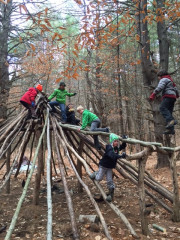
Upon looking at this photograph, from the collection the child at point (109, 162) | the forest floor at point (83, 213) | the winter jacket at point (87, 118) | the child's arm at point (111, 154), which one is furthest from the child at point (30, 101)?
the child's arm at point (111, 154)

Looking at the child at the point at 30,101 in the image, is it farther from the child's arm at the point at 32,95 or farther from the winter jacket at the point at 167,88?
the winter jacket at the point at 167,88

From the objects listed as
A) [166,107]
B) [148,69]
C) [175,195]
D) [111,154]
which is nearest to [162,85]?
[166,107]

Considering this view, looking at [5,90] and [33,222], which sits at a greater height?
[5,90]

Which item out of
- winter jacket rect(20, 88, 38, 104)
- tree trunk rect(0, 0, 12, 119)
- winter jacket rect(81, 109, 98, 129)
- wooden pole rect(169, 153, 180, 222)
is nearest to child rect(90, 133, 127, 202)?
winter jacket rect(81, 109, 98, 129)

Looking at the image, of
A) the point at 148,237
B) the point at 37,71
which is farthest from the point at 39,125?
the point at 37,71

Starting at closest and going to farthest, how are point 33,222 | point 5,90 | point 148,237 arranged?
point 148,237 → point 33,222 → point 5,90

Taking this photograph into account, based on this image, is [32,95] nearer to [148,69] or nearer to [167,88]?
[167,88]

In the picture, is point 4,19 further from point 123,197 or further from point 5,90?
point 123,197

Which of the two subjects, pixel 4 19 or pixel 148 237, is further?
pixel 4 19

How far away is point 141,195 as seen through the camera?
11.9 ft

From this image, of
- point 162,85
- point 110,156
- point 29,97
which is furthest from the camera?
point 29,97

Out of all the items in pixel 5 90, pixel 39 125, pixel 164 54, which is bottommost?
pixel 39 125

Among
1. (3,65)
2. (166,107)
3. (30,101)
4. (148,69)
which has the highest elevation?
(3,65)

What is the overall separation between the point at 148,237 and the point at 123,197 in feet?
7.47
